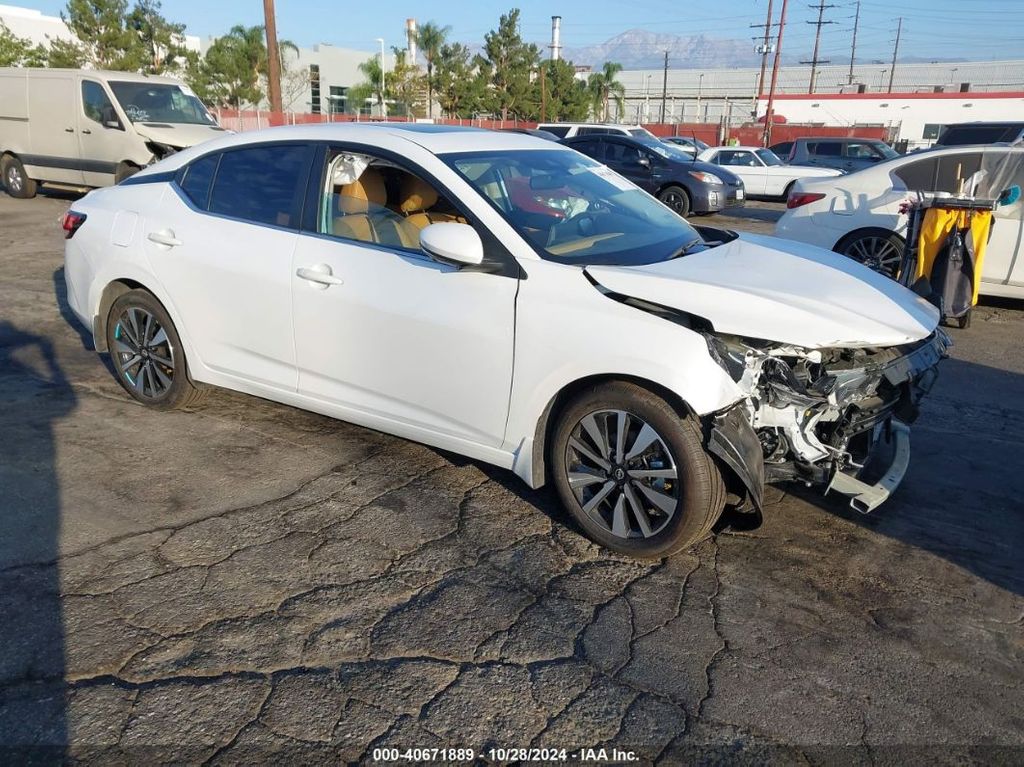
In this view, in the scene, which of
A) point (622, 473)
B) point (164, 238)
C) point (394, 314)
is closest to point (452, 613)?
point (622, 473)

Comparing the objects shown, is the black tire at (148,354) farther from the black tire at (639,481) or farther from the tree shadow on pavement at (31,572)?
the black tire at (639,481)

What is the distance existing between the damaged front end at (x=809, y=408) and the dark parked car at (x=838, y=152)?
63.6 feet

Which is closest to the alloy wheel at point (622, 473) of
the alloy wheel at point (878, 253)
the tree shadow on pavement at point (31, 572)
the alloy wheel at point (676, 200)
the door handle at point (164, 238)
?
the tree shadow on pavement at point (31, 572)

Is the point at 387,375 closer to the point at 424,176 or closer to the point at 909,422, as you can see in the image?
A: the point at 424,176

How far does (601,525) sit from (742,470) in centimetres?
71

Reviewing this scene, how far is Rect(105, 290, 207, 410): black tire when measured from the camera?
5.04 metres

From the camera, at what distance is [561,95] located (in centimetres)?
4791

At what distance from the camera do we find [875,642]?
123 inches

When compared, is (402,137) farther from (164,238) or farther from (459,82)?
(459,82)

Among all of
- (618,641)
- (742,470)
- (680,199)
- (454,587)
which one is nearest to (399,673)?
(454,587)

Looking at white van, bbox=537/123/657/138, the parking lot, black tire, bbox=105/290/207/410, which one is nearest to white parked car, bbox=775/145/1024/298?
the parking lot

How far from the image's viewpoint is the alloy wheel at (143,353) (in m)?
5.10

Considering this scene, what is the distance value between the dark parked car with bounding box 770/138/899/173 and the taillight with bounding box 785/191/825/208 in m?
13.6

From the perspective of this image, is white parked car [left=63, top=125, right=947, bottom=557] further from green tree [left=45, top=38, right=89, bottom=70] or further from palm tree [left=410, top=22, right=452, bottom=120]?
palm tree [left=410, top=22, right=452, bottom=120]
